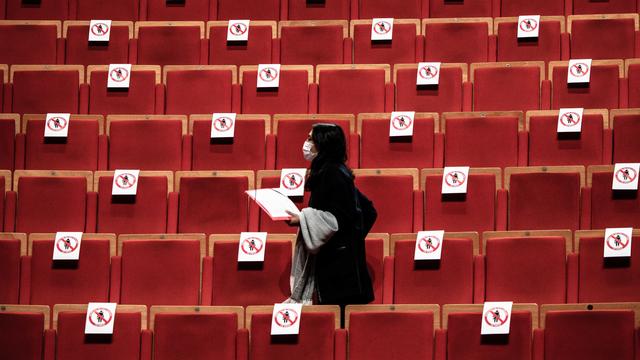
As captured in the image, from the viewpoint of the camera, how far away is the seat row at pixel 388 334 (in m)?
0.88

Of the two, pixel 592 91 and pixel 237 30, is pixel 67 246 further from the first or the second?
pixel 592 91

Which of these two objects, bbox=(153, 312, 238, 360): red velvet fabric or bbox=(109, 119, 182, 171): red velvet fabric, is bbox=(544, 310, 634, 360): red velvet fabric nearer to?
bbox=(153, 312, 238, 360): red velvet fabric

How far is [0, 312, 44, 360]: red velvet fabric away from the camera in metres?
0.91

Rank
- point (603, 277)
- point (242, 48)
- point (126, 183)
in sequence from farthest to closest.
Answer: point (242, 48) → point (126, 183) → point (603, 277)

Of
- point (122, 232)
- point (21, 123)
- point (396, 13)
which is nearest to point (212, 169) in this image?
point (122, 232)

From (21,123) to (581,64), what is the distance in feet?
2.03

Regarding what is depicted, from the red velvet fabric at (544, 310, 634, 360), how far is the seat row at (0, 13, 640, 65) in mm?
472

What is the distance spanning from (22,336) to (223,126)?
34 centimetres

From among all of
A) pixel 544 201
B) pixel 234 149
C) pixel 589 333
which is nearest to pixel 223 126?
pixel 234 149

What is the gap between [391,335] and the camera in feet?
2.90

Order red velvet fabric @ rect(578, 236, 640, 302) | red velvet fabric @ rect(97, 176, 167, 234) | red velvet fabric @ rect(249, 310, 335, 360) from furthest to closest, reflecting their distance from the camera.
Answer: red velvet fabric @ rect(97, 176, 167, 234) → red velvet fabric @ rect(578, 236, 640, 302) → red velvet fabric @ rect(249, 310, 335, 360)

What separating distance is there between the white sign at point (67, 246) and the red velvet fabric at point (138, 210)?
0.26ft

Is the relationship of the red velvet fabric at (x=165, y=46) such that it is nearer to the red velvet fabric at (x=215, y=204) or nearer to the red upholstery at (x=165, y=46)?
the red upholstery at (x=165, y=46)

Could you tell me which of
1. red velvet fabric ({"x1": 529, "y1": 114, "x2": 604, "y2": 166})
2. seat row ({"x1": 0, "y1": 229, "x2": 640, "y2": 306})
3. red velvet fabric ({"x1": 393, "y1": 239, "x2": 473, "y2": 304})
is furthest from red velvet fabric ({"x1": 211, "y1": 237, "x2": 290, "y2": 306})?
red velvet fabric ({"x1": 529, "y1": 114, "x2": 604, "y2": 166})
